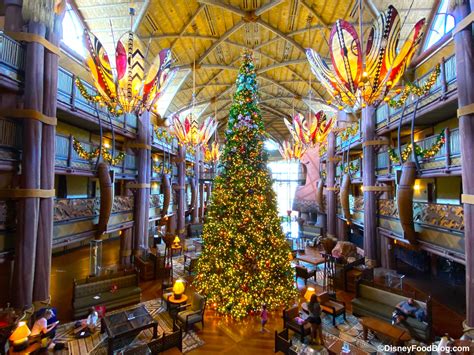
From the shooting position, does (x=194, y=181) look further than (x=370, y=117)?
Yes

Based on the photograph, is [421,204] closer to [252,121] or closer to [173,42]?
[252,121]

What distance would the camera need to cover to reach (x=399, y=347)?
600 cm

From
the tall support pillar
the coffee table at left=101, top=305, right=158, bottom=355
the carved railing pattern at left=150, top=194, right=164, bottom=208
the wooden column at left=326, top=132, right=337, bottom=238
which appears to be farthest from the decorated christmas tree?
the wooden column at left=326, top=132, right=337, bottom=238

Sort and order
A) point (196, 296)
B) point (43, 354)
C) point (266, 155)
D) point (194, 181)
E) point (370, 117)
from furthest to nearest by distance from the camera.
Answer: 1. point (194, 181)
2. point (370, 117)
3. point (266, 155)
4. point (196, 296)
5. point (43, 354)

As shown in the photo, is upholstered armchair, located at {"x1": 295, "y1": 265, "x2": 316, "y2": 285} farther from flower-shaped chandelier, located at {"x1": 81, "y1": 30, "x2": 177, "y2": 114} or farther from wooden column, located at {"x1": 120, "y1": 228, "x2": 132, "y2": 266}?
flower-shaped chandelier, located at {"x1": 81, "y1": 30, "x2": 177, "y2": 114}

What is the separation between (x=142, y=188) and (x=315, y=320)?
1091 centimetres

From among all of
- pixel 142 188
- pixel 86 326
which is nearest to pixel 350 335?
pixel 86 326

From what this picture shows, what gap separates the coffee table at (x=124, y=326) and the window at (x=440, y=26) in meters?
16.0

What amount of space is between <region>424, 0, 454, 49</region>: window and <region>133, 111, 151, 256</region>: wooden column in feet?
49.5

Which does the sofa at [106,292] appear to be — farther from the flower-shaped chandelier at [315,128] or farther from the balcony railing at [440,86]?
the balcony railing at [440,86]

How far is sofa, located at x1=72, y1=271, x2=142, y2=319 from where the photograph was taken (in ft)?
26.5

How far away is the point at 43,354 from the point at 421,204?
12.1m

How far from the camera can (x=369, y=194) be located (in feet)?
41.4

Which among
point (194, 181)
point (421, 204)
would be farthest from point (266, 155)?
point (194, 181)
